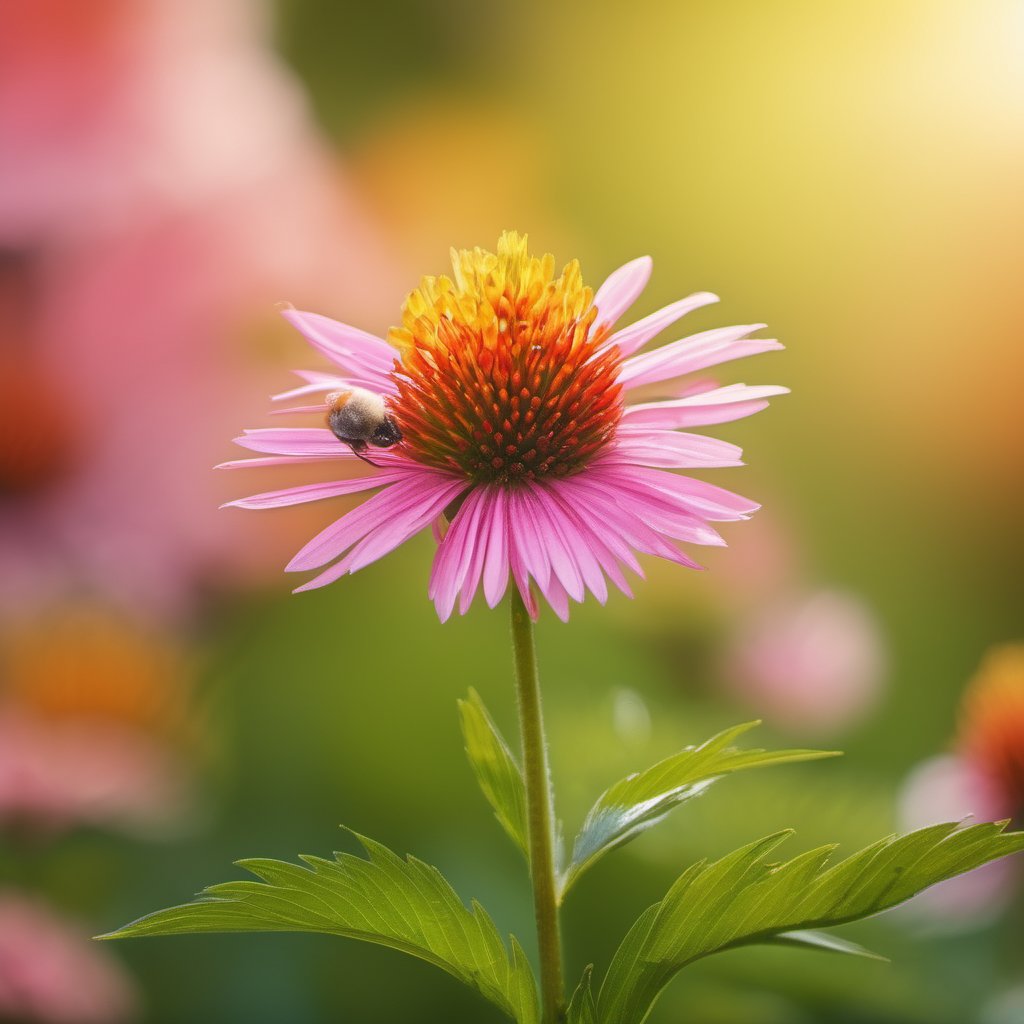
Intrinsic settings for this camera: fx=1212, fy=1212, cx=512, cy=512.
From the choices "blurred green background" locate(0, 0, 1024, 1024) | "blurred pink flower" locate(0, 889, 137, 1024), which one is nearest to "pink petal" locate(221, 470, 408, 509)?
"blurred green background" locate(0, 0, 1024, 1024)

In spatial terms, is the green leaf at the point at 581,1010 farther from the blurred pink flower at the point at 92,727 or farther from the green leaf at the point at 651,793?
the blurred pink flower at the point at 92,727

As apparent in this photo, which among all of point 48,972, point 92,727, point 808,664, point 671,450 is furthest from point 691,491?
point 808,664

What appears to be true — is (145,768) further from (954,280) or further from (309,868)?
(954,280)

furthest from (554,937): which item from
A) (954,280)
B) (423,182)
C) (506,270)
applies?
(954,280)

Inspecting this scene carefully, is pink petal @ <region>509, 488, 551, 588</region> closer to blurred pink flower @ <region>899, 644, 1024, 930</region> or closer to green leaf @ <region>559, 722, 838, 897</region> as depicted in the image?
green leaf @ <region>559, 722, 838, 897</region>

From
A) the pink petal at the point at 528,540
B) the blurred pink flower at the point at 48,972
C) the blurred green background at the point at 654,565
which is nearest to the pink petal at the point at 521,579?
the pink petal at the point at 528,540

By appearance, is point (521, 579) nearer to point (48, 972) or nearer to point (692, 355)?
point (692, 355)
